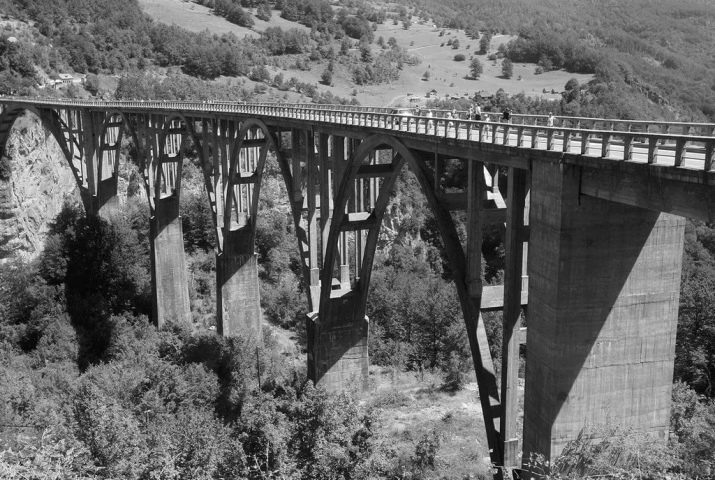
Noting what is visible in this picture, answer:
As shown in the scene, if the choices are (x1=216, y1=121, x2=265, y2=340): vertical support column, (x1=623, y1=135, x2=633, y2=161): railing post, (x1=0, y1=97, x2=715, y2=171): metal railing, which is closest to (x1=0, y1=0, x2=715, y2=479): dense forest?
(x1=216, y1=121, x2=265, y2=340): vertical support column

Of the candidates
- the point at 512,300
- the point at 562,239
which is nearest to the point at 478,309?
the point at 512,300

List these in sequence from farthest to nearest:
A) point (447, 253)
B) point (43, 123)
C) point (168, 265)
Answer: point (43, 123)
point (168, 265)
point (447, 253)

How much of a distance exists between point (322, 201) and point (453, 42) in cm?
15953

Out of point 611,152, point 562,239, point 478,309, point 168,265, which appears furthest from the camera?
point 168,265

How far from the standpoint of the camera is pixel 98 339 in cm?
4853

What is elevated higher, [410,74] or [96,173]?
[410,74]

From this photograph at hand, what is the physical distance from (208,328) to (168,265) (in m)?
5.80

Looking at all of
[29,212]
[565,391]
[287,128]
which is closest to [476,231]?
[565,391]

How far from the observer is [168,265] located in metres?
49.7

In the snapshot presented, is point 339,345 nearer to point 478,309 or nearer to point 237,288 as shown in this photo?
point 237,288

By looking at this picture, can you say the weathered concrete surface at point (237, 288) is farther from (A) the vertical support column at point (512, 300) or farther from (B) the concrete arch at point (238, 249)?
(A) the vertical support column at point (512, 300)

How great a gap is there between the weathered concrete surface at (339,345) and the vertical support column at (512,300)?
1516cm

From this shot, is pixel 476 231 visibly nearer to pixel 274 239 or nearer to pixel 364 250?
pixel 364 250

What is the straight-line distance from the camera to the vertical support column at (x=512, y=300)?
16.7m
